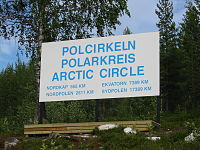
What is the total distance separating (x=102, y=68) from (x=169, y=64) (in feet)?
111

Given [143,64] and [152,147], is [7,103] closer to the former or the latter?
[143,64]

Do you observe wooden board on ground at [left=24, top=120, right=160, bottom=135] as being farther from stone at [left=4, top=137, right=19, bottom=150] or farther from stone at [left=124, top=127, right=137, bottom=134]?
stone at [left=4, top=137, right=19, bottom=150]

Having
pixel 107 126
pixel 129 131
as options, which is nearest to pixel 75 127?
pixel 107 126

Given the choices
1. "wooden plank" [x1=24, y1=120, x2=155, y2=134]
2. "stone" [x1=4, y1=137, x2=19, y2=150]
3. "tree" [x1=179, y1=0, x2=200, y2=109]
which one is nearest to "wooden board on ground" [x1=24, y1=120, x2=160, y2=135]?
"wooden plank" [x1=24, y1=120, x2=155, y2=134]

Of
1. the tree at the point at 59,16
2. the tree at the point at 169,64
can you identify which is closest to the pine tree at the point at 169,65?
the tree at the point at 169,64

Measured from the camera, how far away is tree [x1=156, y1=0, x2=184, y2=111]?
154 ft

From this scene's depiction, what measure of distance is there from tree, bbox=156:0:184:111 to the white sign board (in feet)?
101

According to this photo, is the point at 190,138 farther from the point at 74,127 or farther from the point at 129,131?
the point at 74,127

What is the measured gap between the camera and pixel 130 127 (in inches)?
535

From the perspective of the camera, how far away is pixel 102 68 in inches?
617

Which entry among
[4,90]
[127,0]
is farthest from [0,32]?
[4,90]

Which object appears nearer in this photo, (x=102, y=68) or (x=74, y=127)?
(x=74, y=127)

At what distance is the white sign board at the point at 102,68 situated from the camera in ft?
49.3

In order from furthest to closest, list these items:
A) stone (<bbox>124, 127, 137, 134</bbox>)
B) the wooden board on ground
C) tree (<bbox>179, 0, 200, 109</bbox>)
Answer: tree (<bbox>179, 0, 200, 109</bbox>) → the wooden board on ground → stone (<bbox>124, 127, 137, 134</bbox>)
